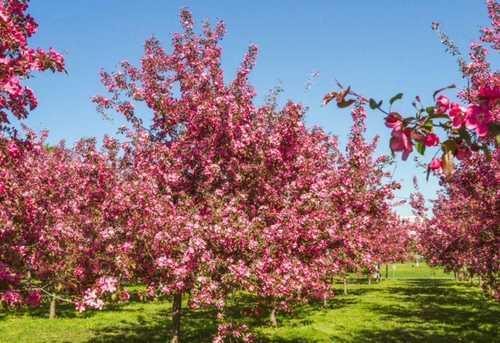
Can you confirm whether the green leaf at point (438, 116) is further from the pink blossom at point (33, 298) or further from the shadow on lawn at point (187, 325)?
the shadow on lawn at point (187, 325)

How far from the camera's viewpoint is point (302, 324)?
20.1 meters

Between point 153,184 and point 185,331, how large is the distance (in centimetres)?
941

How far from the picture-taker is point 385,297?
32750 millimetres

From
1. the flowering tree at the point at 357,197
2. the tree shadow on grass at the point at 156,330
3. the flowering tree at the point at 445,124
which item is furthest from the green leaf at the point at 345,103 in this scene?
the tree shadow on grass at the point at 156,330

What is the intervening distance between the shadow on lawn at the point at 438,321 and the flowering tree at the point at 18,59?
1382 centimetres

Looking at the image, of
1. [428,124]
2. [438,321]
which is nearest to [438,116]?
[428,124]

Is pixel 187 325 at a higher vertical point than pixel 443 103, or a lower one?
lower

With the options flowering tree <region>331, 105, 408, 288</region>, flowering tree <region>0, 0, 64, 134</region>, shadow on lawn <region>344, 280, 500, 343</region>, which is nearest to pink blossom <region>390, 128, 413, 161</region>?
flowering tree <region>0, 0, 64, 134</region>

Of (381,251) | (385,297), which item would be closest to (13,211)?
(385,297)

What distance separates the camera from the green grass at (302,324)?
1736 centimetres

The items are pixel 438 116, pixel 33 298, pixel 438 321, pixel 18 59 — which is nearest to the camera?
pixel 438 116

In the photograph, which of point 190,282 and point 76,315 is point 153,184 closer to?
point 190,282

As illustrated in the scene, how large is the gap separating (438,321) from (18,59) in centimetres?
2093

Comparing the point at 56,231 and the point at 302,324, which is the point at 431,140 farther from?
the point at 302,324
